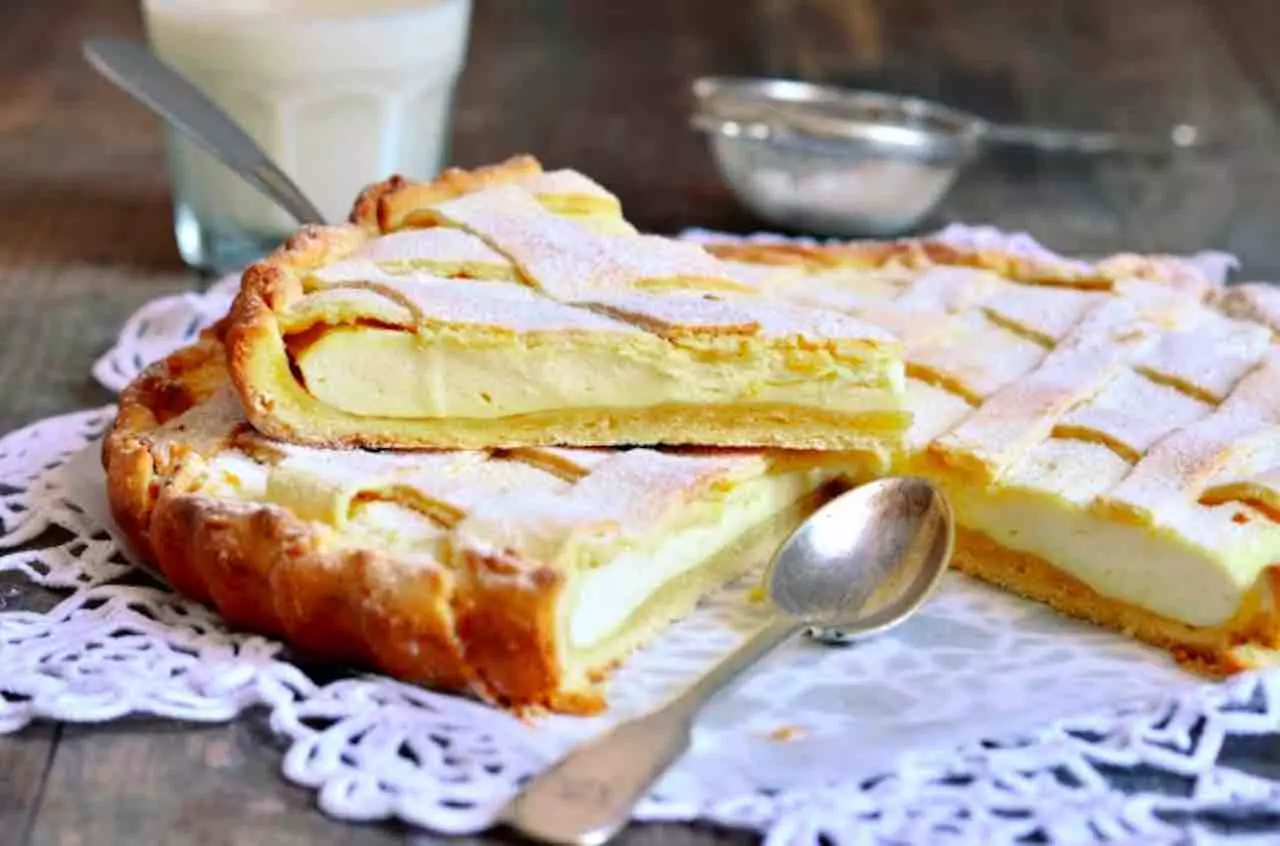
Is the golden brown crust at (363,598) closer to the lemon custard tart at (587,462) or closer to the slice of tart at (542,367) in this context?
the lemon custard tart at (587,462)

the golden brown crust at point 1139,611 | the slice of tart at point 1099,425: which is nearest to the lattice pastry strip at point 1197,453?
the slice of tart at point 1099,425

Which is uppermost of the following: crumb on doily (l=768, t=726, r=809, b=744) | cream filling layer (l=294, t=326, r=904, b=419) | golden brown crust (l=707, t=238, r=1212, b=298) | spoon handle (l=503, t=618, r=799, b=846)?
golden brown crust (l=707, t=238, r=1212, b=298)

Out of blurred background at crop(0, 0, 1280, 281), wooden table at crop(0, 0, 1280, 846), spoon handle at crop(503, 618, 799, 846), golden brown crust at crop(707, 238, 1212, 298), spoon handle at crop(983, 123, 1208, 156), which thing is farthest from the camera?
spoon handle at crop(983, 123, 1208, 156)

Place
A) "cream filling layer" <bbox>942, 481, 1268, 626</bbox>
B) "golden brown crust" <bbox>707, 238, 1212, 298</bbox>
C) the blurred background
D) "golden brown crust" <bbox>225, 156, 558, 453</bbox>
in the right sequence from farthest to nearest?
the blurred background, "golden brown crust" <bbox>707, 238, 1212, 298</bbox>, "golden brown crust" <bbox>225, 156, 558, 453</bbox>, "cream filling layer" <bbox>942, 481, 1268, 626</bbox>

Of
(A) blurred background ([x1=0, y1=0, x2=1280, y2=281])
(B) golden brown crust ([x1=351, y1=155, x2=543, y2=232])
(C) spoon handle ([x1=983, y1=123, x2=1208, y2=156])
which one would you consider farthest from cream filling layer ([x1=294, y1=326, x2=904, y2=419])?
(C) spoon handle ([x1=983, y1=123, x2=1208, y2=156])

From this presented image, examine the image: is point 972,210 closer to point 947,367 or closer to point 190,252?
point 947,367

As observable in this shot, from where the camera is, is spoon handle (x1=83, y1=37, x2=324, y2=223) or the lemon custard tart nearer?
the lemon custard tart

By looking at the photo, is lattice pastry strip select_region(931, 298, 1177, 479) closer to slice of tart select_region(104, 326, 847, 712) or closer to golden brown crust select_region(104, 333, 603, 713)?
slice of tart select_region(104, 326, 847, 712)
